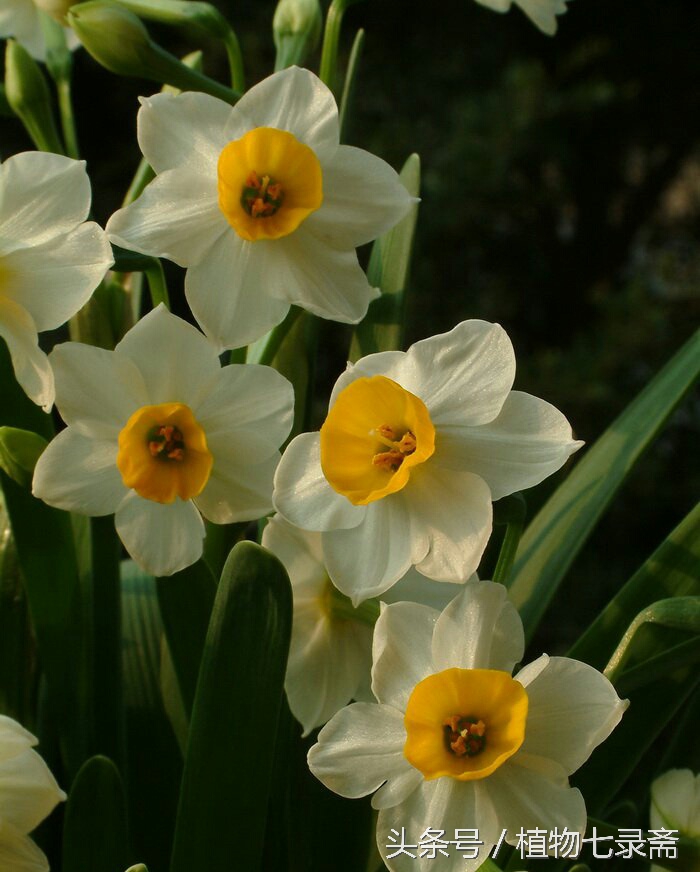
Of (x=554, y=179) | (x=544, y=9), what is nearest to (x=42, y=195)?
(x=544, y=9)

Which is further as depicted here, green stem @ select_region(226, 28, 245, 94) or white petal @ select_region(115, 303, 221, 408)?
green stem @ select_region(226, 28, 245, 94)

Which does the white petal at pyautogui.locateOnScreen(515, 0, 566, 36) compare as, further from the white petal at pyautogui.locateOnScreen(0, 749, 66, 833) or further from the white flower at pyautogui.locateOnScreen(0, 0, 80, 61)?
the white petal at pyautogui.locateOnScreen(0, 749, 66, 833)

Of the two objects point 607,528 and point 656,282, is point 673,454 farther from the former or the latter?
point 656,282

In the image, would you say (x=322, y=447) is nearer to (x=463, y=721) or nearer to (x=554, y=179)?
(x=463, y=721)

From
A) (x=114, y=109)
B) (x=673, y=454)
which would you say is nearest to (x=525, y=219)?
(x=673, y=454)

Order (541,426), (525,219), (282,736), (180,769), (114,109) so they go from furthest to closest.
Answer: (525,219) → (114,109) → (180,769) → (282,736) → (541,426)

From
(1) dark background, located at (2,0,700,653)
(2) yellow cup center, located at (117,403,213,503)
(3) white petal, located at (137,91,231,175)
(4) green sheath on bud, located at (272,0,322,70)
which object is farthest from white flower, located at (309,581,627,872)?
→ (1) dark background, located at (2,0,700,653)
